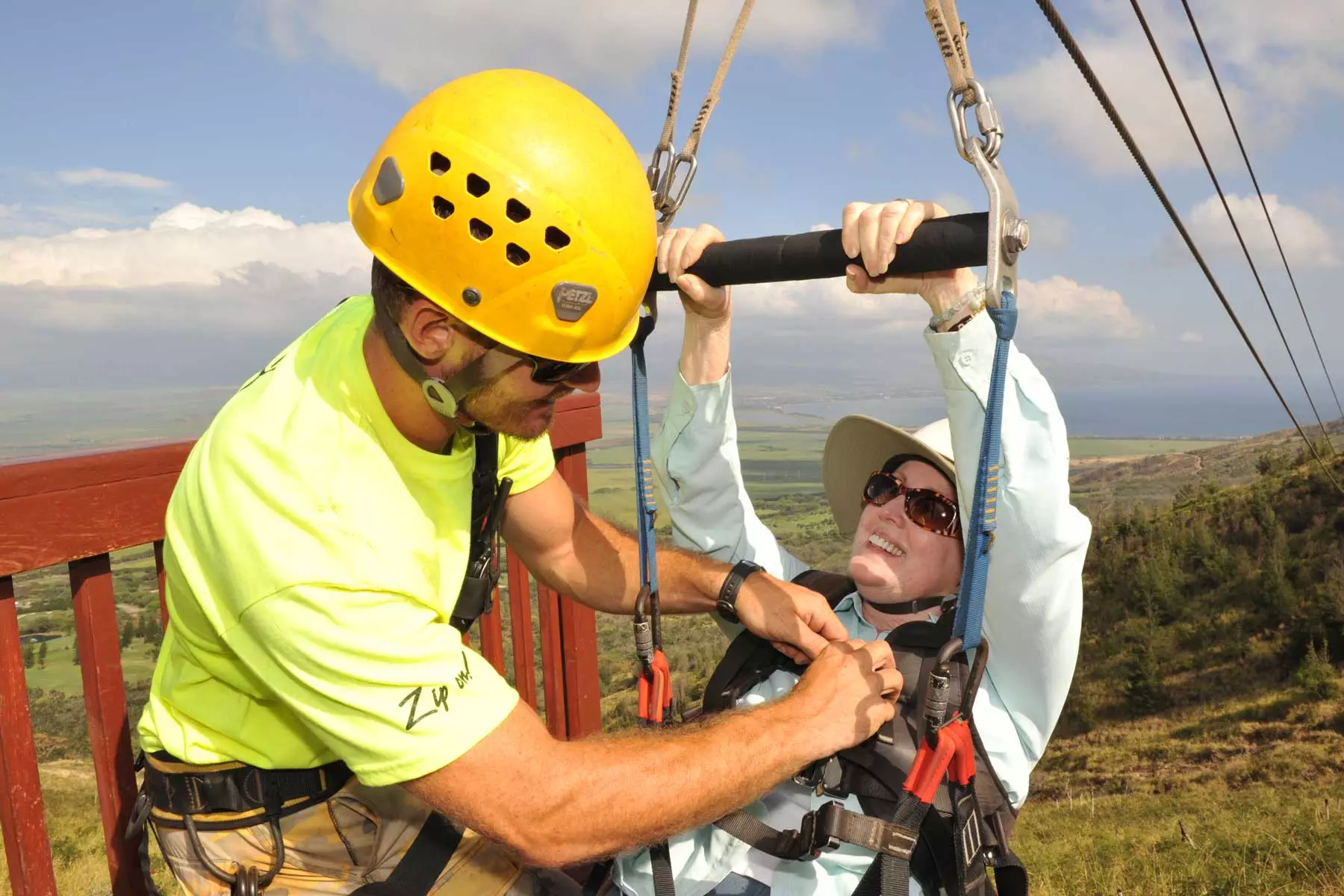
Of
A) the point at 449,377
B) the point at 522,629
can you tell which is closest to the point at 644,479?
the point at 449,377

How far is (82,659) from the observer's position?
2.36 metres

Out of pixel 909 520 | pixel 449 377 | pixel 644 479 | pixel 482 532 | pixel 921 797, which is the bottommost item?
pixel 921 797

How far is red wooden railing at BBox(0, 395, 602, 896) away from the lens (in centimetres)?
216

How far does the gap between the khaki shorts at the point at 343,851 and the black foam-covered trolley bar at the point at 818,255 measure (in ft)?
5.53

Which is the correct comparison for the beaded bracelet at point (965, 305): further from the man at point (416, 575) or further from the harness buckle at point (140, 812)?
the harness buckle at point (140, 812)

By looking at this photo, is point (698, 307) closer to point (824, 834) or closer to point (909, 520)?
point (909, 520)

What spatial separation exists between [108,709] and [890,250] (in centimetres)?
237

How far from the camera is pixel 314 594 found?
1.81 meters

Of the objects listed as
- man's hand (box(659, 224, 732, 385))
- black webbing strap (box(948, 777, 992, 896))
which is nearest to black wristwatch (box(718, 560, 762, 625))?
man's hand (box(659, 224, 732, 385))

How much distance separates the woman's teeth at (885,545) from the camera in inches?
122

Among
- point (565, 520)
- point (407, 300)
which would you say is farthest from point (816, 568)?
point (407, 300)

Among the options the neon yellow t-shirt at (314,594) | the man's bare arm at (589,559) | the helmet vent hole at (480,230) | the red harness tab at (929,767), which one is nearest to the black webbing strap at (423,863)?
the neon yellow t-shirt at (314,594)

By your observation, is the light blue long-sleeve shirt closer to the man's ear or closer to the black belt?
the black belt

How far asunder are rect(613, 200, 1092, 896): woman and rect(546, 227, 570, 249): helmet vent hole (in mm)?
579
